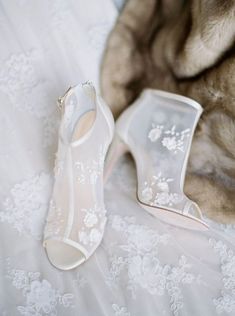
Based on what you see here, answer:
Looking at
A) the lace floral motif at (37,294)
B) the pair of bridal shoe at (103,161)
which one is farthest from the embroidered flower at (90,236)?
the lace floral motif at (37,294)

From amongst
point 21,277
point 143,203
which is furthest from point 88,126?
point 21,277

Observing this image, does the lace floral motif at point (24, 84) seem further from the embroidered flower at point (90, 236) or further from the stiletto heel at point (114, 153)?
the embroidered flower at point (90, 236)

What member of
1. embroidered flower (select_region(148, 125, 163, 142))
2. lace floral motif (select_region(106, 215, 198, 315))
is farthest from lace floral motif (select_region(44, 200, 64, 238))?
embroidered flower (select_region(148, 125, 163, 142))

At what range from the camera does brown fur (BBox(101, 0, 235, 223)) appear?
894mm

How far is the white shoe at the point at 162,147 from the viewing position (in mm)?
961

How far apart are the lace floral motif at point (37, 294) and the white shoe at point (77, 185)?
49 mm

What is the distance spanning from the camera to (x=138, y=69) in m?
1.08

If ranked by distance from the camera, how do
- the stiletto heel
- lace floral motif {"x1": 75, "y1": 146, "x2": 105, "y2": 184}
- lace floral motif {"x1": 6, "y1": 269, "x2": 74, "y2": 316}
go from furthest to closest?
1. the stiletto heel
2. lace floral motif {"x1": 75, "y1": 146, "x2": 105, "y2": 184}
3. lace floral motif {"x1": 6, "y1": 269, "x2": 74, "y2": 316}

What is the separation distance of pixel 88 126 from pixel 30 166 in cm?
15

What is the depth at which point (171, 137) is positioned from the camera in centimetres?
99

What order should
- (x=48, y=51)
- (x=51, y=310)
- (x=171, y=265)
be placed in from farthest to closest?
(x=48, y=51) → (x=171, y=265) → (x=51, y=310)

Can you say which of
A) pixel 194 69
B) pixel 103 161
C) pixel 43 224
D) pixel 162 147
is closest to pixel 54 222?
pixel 43 224

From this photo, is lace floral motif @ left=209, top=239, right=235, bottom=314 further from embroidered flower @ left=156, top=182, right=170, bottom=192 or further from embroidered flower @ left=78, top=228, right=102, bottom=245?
embroidered flower @ left=78, top=228, right=102, bottom=245

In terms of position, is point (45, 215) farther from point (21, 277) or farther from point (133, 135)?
point (133, 135)
